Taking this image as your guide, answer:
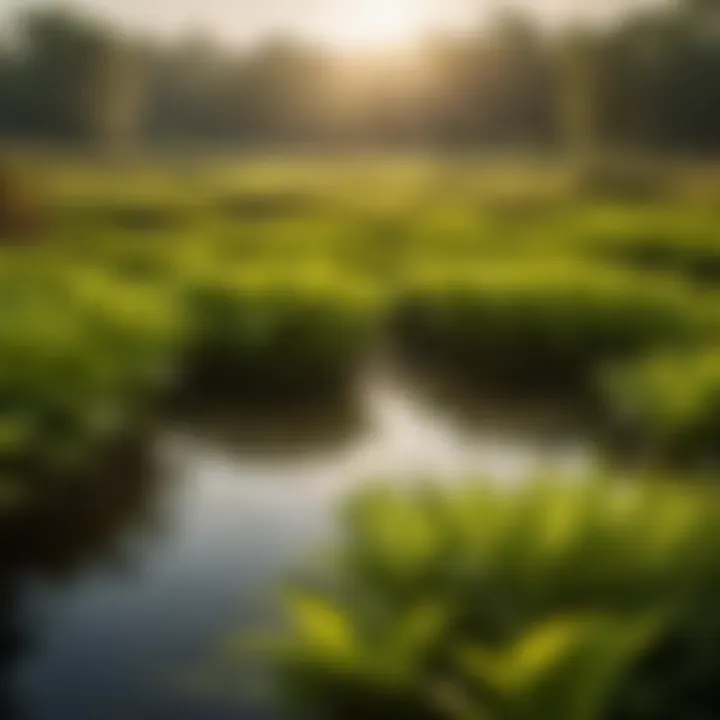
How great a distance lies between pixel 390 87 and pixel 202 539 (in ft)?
1.88

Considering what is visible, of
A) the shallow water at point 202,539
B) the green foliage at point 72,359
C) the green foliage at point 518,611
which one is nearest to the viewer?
the green foliage at point 518,611

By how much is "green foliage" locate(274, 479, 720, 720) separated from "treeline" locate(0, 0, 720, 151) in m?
0.45

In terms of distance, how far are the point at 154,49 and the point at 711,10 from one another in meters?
0.66

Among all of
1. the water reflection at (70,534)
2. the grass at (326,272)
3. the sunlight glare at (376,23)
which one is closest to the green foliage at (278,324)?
the grass at (326,272)

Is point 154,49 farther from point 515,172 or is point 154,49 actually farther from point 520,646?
point 520,646

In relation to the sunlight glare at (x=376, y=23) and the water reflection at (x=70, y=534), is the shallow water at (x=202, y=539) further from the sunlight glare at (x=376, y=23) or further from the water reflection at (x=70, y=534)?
the sunlight glare at (x=376, y=23)

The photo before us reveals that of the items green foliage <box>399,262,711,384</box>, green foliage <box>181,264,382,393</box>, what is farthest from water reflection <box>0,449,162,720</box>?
green foliage <box>399,262,711,384</box>

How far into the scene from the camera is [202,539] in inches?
44.6

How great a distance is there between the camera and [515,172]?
121 cm

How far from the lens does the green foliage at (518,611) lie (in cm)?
92

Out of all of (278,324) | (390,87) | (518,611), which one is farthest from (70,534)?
(390,87)

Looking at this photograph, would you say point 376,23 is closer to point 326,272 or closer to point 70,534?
point 326,272

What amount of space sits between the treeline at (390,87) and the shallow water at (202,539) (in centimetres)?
33

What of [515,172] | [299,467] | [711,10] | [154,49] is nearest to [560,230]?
[515,172]
